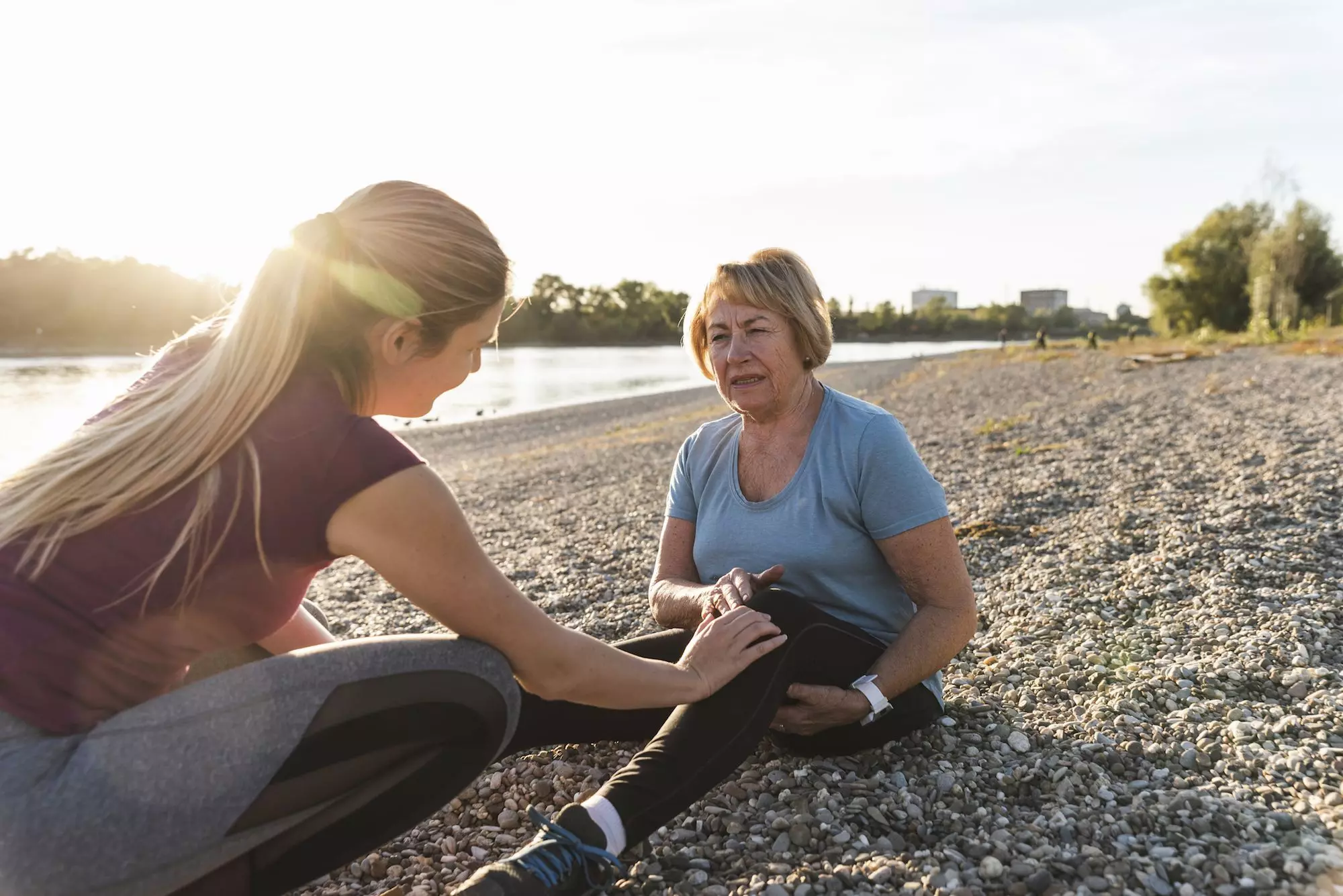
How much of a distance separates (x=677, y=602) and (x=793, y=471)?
1.93 ft

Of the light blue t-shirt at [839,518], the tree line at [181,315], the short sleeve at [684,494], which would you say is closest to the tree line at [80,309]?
the tree line at [181,315]

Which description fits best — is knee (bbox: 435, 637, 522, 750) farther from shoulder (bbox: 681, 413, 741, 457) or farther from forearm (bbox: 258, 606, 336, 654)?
shoulder (bbox: 681, 413, 741, 457)

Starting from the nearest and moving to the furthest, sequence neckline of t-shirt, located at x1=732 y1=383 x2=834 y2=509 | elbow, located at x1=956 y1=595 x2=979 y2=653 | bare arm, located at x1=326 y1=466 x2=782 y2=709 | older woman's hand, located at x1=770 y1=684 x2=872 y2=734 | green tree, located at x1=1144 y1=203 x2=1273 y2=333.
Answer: bare arm, located at x1=326 y1=466 x2=782 y2=709 → older woman's hand, located at x1=770 y1=684 x2=872 y2=734 → elbow, located at x1=956 y1=595 x2=979 y2=653 → neckline of t-shirt, located at x1=732 y1=383 x2=834 y2=509 → green tree, located at x1=1144 y1=203 x2=1273 y2=333

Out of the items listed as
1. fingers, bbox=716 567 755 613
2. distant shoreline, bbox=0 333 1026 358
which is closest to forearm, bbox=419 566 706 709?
fingers, bbox=716 567 755 613

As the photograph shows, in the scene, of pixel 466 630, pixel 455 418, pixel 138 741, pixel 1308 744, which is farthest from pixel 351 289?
pixel 455 418

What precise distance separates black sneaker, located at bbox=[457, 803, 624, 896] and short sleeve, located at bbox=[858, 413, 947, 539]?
121 centimetres

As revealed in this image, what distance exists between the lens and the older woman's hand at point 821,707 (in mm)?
2619

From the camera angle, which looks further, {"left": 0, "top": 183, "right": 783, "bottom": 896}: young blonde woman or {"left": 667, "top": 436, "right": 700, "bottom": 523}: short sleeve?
{"left": 667, "top": 436, "right": 700, "bottom": 523}: short sleeve

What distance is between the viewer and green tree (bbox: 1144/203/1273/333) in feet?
146

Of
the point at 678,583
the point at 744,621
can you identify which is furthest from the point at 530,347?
the point at 744,621

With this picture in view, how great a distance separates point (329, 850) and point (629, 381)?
1699 inches

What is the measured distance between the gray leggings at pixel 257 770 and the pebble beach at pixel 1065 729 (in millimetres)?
685

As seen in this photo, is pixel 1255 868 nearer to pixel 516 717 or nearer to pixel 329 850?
pixel 516 717

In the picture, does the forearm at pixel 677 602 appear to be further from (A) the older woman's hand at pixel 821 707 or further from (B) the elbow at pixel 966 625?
(B) the elbow at pixel 966 625
